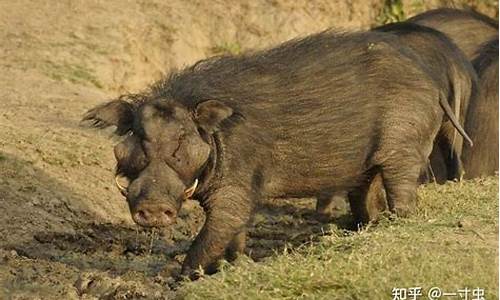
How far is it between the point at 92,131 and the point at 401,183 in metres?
3.21

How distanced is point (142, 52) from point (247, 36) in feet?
4.63

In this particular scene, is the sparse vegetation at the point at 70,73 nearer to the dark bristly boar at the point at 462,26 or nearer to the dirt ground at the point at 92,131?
the dirt ground at the point at 92,131

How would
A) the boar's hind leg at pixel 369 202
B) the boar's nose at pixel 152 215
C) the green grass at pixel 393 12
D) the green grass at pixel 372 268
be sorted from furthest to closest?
1. the green grass at pixel 393 12
2. the boar's hind leg at pixel 369 202
3. the boar's nose at pixel 152 215
4. the green grass at pixel 372 268

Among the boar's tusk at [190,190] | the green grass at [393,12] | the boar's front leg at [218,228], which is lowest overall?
the green grass at [393,12]

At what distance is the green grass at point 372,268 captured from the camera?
281 inches

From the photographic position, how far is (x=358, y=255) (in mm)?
7531

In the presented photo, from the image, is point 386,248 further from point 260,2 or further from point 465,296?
point 260,2

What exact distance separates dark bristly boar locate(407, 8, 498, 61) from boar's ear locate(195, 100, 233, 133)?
18.8 ft

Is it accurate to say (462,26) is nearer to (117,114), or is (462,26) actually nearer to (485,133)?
(485,133)

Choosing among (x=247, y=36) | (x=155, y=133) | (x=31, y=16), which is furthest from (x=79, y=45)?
(x=155, y=133)

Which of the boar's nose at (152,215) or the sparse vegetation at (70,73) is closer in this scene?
the boar's nose at (152,215)

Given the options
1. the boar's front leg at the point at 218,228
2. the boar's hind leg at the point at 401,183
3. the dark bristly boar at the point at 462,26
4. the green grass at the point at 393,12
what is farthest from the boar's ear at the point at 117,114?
the green grass at the point at 393,12

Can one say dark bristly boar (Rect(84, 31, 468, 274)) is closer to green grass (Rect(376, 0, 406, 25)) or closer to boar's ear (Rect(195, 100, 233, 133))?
boar's ear (Rect(195, 100, 233, 133))

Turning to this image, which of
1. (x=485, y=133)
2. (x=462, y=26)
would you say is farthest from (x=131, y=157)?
(x=462, y=26)
